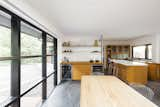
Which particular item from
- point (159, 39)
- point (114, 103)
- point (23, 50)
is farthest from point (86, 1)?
point (159, 39)

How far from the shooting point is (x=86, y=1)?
2662 mm

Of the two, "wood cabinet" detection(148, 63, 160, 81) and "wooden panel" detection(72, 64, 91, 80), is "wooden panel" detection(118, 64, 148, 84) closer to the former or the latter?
"wood cabinet" detection(148, 63, 160, 81)

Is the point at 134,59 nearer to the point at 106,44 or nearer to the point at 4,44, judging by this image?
the point at 106,44

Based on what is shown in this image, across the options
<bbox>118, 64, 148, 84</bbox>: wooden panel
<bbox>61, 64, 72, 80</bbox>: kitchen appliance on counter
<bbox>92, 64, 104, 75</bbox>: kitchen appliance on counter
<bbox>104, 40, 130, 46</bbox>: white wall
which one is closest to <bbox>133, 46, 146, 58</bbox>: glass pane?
<bbox>104, 40, 130, 46</bbox>: white wall

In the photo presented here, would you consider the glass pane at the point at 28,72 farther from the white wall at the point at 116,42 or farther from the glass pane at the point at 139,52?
the white wall at the point at 116,42

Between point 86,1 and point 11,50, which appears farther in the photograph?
point 86,1

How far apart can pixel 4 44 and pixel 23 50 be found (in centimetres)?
70

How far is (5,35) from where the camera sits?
7.47 feet

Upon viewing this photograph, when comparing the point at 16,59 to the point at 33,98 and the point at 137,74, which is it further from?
the point at 137,74

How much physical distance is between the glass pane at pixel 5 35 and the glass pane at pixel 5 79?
160mm

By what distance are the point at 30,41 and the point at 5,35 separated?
1.11 meters

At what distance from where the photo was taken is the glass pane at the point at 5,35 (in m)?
2.17

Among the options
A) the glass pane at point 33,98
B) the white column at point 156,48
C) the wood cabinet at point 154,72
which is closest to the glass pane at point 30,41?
the glass pane at point 33,98

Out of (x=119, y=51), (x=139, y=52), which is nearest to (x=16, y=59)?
(x=139, y=52)
